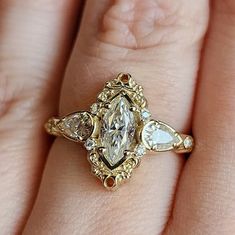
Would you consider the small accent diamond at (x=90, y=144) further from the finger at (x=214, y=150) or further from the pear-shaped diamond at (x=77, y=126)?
the finger at (x=214, y=150)

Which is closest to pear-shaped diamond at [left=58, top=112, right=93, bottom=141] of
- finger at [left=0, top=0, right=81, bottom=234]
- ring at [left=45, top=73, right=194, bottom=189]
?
ring at [left=45, top=73, right=194, bottom=189]

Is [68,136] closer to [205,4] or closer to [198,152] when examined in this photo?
[198,152]

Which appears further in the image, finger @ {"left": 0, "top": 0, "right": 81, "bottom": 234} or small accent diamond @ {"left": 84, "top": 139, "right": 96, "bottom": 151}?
finger @ {"left": 0, "top": 0, "right": 81, "bottom": 234}

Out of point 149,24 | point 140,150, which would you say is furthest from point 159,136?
point 149,24

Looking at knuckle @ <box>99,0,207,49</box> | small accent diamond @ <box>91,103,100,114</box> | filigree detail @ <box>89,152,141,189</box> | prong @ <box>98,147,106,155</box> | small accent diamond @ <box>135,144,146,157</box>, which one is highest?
knuckle @ <box>99,0,207,49</box>

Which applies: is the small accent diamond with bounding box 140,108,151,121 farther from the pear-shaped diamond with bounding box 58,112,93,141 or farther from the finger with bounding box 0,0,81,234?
the finger with bounding box 0,0,81,234

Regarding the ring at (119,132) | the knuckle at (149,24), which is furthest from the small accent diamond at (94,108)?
the knuckle at (149,24)

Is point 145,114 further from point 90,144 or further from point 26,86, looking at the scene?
point 26,86
